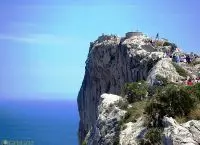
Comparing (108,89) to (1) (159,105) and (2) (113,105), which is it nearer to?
(2) (113,105)

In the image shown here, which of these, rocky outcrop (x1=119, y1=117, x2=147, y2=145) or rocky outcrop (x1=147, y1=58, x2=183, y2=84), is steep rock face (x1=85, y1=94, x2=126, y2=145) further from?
rocky outcrop (x1=147, y1=58, x2=183, y2=84)

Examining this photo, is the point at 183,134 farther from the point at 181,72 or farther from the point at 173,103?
the point at 181,72

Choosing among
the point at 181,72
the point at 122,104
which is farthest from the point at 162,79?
the point at 122,104

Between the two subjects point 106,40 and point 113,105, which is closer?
point 113,105

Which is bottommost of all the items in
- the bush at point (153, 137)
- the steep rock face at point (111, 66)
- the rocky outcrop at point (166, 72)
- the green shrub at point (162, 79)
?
the bush at point (153, 137)

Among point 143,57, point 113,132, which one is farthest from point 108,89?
point 113,132

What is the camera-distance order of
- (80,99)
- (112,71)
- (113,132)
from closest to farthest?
(113,132) → (112,71) → (80,99)

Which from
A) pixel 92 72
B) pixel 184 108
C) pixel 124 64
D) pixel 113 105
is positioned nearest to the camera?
pixel 184 108

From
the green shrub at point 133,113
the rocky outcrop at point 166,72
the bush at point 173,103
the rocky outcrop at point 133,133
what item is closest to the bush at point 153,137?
the rocky outcrop at point 133,133

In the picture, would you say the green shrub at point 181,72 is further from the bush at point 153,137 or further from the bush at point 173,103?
the bush at point 153,137
